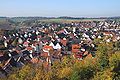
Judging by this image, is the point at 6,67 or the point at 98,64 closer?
the point at 98,64

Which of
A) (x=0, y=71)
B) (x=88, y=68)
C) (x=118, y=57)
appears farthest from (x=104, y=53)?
(x=0, y=71)

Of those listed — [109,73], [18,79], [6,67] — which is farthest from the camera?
[6,67]

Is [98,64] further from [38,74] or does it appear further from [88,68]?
[38,74]

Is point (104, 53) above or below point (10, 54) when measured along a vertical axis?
above

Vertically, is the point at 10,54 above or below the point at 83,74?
below

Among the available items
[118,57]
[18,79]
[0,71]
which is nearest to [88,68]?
[118,57]

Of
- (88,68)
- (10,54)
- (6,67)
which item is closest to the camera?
(88,68)

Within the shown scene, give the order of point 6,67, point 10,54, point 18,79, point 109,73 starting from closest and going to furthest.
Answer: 1. point 18,79
2. point 109,73
3. point 6,67
4. point 10,54

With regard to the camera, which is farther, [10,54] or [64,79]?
[10,54]

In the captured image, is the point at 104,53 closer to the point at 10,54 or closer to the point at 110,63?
the point at 110,63
